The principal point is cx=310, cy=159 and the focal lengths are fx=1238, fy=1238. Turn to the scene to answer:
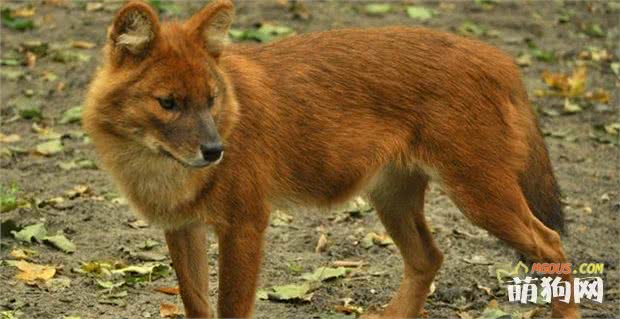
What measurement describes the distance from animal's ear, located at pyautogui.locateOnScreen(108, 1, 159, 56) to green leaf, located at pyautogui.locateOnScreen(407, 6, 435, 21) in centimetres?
818

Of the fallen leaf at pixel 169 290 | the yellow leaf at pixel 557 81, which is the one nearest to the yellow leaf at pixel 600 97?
the yellow leaf at pixel 557 81

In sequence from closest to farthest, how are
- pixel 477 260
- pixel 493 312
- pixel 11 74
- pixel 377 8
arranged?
pixel 493 312
pixel 477 260
pixel 11 74
pixel 377 8

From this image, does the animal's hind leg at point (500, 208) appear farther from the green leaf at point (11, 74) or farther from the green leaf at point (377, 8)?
the green leaf at point (377, 8)

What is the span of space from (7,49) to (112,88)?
635 centimetres

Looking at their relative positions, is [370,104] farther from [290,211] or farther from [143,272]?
[143,272]

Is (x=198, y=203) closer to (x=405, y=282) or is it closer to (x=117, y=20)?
(x=117, y=20)

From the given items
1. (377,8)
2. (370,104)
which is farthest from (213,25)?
(377,8)

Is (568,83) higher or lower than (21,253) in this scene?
lower

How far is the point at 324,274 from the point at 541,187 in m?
1.40

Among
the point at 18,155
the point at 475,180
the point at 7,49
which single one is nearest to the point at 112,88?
the point at 475,180

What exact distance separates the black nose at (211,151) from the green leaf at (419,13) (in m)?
8.39

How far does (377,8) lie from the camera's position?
45.2ft

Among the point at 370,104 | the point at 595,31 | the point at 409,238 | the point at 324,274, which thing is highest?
the point at 370,104

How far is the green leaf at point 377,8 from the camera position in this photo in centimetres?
1365
